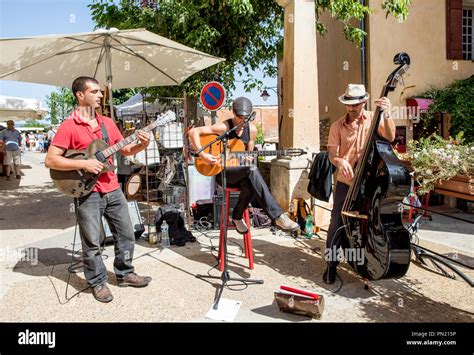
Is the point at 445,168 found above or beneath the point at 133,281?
above

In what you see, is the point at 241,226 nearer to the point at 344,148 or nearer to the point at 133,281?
the point at 133,281

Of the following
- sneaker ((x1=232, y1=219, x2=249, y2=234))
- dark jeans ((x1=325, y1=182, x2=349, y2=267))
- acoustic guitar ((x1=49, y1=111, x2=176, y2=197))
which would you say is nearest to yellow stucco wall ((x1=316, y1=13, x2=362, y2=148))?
dark jeans ((x1=325, y1=182, x2=349, y2=267))

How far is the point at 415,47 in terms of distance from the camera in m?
10.9

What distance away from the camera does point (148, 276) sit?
4379 mm

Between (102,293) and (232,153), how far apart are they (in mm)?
1935

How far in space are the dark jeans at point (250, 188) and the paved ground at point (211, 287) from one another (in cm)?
71

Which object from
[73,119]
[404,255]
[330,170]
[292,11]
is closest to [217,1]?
[292,11]

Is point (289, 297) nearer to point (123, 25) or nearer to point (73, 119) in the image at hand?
point (73, 119)

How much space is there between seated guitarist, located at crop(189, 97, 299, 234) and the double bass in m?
0.76

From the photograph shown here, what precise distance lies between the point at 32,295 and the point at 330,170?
141 inches

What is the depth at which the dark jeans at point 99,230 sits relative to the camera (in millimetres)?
3732

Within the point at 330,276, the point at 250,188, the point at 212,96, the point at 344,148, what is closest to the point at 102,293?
the point at 250,188

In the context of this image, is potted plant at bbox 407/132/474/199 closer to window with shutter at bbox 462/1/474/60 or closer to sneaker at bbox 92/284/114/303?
sneaker at bbox 92/284/114/303

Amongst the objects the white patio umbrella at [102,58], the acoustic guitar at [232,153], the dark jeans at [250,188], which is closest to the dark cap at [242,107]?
the acoustic guitar at [232,153]
